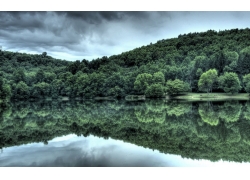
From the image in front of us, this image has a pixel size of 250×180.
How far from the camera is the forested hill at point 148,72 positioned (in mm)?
59441

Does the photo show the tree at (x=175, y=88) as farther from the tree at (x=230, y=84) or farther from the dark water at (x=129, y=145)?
the dark water at (x=129, y=145)

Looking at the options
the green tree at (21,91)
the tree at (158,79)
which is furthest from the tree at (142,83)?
the green tree at (21,91)

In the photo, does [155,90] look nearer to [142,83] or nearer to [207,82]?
[142,83]

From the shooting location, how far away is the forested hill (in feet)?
195

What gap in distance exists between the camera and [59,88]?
6931cm

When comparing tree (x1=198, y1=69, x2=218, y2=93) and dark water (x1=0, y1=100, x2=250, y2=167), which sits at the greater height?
tree (x1=198, y1=69, x2=218, y2=93)

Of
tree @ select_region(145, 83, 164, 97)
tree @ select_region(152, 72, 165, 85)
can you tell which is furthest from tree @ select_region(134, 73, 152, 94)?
tree @ select_region(145, 83, 164, 97)

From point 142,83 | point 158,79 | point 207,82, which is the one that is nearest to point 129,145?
point 207,82

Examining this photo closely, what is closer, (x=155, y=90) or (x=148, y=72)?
(x=155, y=90)

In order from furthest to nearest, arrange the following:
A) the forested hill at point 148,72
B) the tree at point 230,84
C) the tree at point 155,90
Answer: the forested hill at point 148,72 < the tree at point 155,90 < the tree at point 230,84

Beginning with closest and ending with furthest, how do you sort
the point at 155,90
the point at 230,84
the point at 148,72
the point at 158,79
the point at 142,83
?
the point at 230,84
the point at 155,90
the point at 158,79
the point at 142,83
the point at 148,72

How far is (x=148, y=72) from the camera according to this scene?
69812 mm

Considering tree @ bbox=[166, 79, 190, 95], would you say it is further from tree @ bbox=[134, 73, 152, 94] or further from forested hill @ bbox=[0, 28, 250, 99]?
tree @ bbox=[134, 73, 152, 94]

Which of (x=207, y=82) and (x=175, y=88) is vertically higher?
(x=207, y=82)
